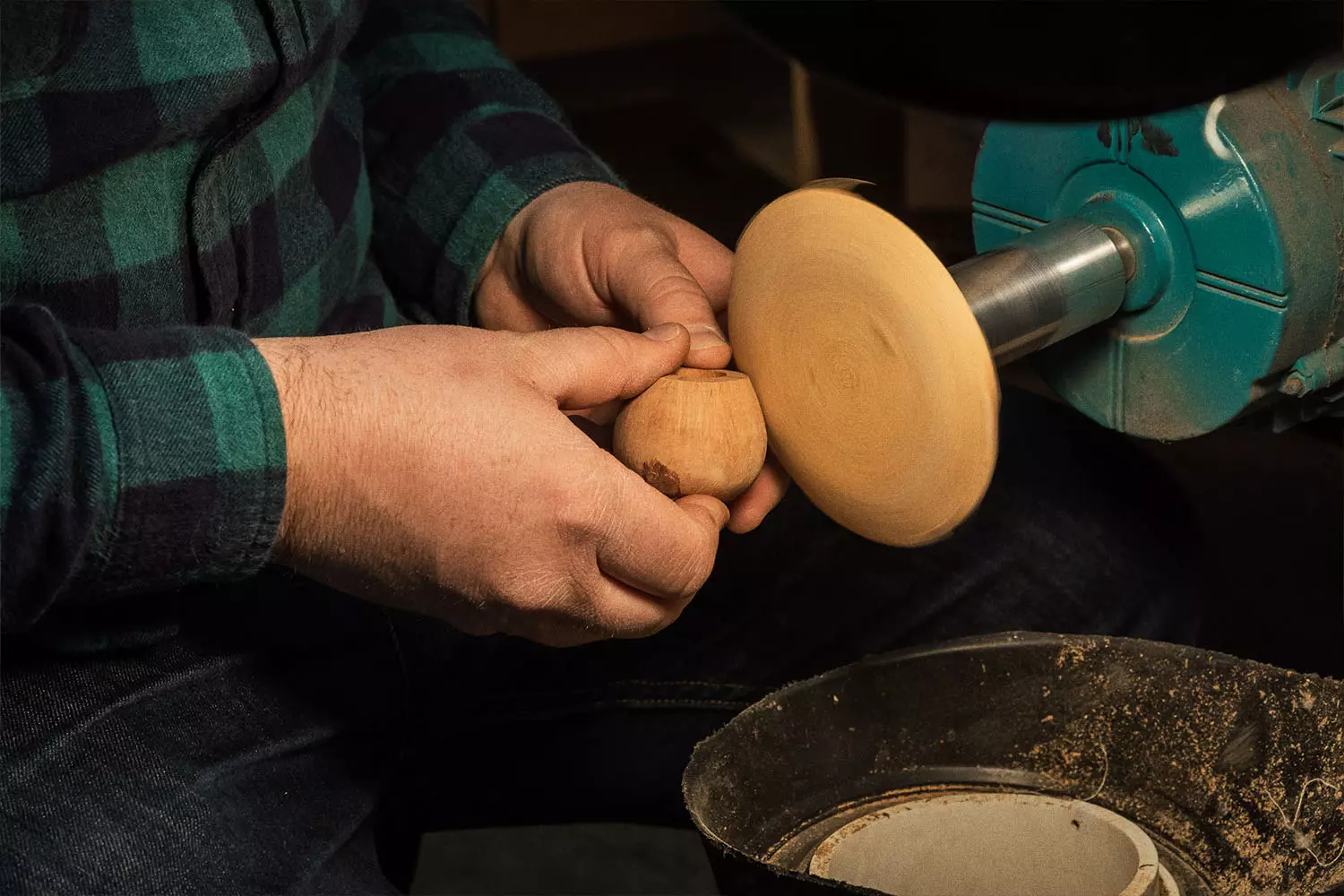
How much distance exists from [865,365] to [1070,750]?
0.30m

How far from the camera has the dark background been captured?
1.41 m

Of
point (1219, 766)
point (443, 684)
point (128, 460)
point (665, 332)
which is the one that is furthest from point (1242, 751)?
point (128, 460)

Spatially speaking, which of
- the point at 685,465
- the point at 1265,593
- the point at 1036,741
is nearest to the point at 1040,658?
the point at 1036,741

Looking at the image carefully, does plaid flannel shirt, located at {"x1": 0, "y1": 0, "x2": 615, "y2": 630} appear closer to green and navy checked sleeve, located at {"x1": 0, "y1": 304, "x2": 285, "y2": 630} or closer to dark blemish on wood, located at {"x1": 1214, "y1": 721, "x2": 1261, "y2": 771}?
green and navy checked sleeve, located at {"x1": 0, "y1": 304, "x2": 285, "y2": 630}

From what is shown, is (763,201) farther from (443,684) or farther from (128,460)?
(128,460)

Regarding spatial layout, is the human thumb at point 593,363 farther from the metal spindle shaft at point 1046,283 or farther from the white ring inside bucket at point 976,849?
the white ring inside bucket at point 976,849

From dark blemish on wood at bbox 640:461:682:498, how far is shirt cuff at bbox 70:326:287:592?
19 centimetres

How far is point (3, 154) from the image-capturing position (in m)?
0.73

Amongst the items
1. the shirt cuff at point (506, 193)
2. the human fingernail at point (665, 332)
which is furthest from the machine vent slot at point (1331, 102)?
the shirt cuff at point (506, 193)

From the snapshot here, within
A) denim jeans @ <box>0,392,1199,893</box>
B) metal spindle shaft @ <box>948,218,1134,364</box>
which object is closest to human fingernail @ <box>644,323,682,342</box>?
metal spindle shaft @ <box>948,218,1134,364</box>

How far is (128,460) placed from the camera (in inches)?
25.9

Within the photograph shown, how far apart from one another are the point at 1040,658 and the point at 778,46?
476mm

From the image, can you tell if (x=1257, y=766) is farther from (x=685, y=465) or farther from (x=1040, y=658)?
(x=685, y=465)

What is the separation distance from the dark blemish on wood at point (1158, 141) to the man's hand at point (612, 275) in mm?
260
